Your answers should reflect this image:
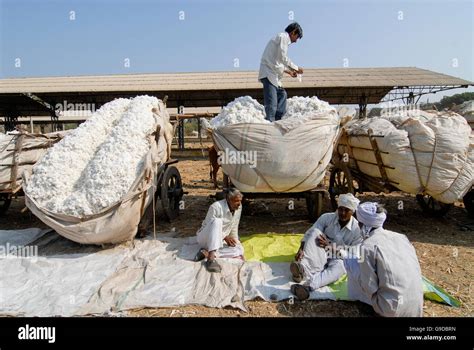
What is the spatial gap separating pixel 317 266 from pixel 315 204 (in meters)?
1.58

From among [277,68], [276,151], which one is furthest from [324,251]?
[277,68]

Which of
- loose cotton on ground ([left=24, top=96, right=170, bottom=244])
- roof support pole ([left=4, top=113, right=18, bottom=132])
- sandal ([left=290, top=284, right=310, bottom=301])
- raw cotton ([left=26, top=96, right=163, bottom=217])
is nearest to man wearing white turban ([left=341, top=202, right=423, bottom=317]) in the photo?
sandal ([left=290, top=284, right=310, bottom=301])

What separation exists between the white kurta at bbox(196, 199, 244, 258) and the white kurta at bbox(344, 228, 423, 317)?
155 cm

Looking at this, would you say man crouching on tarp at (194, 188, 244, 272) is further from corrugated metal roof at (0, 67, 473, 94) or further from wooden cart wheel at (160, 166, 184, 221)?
corrugated metal roof at (0, 67, 473, 94)

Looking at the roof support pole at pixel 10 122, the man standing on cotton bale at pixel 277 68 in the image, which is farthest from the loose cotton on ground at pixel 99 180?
the roof support pole at pixel 10 122

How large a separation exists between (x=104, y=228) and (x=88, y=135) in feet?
5.20

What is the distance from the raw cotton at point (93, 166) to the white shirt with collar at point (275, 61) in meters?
1.81

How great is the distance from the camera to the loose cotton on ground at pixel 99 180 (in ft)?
12.8

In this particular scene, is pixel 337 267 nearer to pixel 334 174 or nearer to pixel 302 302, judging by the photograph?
pixel 302 302

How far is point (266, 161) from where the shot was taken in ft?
13.7

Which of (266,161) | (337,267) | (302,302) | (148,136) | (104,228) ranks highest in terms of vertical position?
(148,136)

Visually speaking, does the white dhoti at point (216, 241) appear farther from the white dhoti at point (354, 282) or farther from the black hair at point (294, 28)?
the black hair at point (294, 28)
